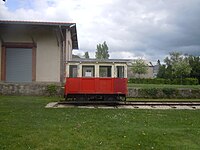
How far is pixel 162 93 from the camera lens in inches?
933

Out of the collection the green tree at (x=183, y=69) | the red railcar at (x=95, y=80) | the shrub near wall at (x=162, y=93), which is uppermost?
the green tree at (x=183, y=69)

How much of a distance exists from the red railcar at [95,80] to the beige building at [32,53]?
17.8ft

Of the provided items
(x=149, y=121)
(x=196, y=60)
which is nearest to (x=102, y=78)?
(x=149, y=121)

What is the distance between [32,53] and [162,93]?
1069 centimetres

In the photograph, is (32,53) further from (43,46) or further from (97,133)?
(97,133)

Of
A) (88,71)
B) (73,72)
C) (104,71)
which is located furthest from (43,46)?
(104,71)

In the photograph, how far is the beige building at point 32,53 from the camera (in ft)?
73.4

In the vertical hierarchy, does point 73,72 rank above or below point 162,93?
above

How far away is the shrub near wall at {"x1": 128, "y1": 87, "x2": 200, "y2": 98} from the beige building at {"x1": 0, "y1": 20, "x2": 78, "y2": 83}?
229 inches

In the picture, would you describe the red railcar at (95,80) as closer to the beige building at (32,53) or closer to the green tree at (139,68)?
the beige building at (32,53)

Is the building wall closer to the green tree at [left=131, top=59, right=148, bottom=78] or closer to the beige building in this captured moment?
the beige building

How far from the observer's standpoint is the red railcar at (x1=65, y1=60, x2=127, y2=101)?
55.8 feet

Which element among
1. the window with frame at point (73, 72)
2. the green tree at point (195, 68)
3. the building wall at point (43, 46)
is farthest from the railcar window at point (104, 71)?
the green tree at point (195, 68)

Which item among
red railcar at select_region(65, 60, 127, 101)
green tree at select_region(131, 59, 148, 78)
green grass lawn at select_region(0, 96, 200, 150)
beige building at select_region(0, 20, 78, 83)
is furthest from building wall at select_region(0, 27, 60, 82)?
green tree at select_region(131, 59, 148, 78)
